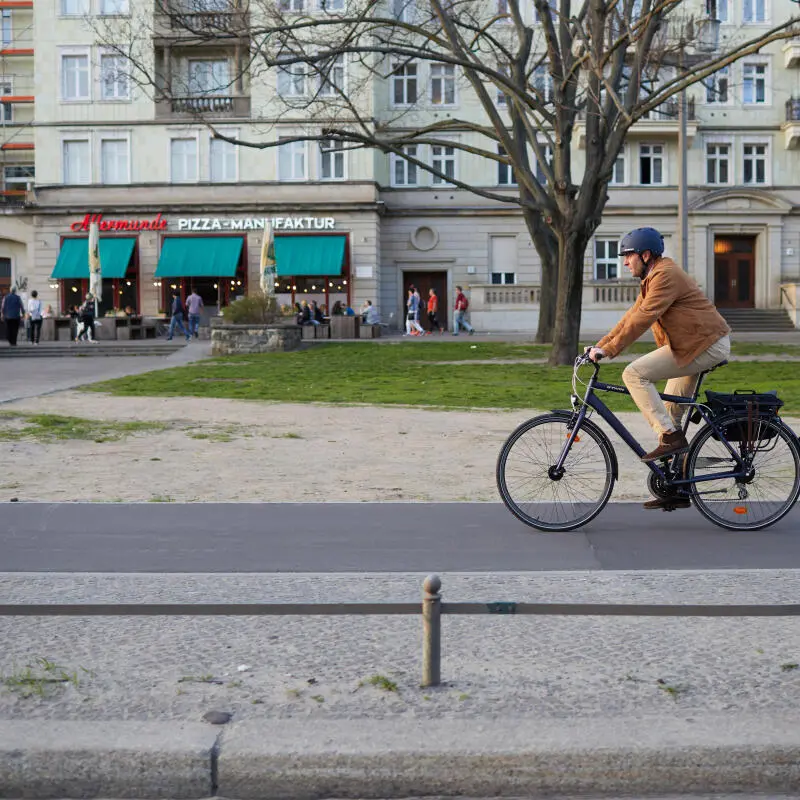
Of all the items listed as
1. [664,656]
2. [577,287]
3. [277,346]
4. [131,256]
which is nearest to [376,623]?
[664,656]

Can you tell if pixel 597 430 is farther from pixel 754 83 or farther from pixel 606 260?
pixel 754 83

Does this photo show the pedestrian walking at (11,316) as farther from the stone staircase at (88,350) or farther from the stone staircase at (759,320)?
the stone staircase at (759,320)

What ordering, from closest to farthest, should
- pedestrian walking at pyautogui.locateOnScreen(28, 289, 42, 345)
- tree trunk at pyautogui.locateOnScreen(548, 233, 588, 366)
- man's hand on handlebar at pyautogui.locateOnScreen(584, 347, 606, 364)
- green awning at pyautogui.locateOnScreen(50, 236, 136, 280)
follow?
man's hand on handlebar at pyautogui.locateOnScreen(584, 347, 606, 364) → tree trunk at pyautogui.locateOnScreen(548, 233, 588, 366) → pedestrian walking at pyautogui.locateOnScreen(28, 289, 42, 345) → green awning at pyautogui.locateOnScreen(50, 236, 136, 280)

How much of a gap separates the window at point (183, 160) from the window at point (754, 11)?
73.7 feet

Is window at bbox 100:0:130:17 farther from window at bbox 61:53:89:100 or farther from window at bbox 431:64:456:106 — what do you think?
window at bbox 431:64:456:106

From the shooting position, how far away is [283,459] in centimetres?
1048

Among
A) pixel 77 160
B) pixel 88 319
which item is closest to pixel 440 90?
pixel 77 160

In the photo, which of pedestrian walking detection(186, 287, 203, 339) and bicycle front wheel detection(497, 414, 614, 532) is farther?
pedestrian walking detection(186, 287, 203, 339)

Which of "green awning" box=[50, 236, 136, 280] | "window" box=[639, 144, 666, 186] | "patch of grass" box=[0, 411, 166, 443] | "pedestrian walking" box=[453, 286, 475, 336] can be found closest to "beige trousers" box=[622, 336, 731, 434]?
"patch of grass" box=[0, 411, 166, 443]

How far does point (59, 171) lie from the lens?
154 feet

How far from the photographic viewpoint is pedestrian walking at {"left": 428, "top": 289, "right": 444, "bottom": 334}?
4594 cm

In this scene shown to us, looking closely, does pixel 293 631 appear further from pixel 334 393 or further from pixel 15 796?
pixel 334 393

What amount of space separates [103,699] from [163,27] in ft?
149

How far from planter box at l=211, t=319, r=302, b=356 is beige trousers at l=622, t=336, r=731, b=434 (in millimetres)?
23424
